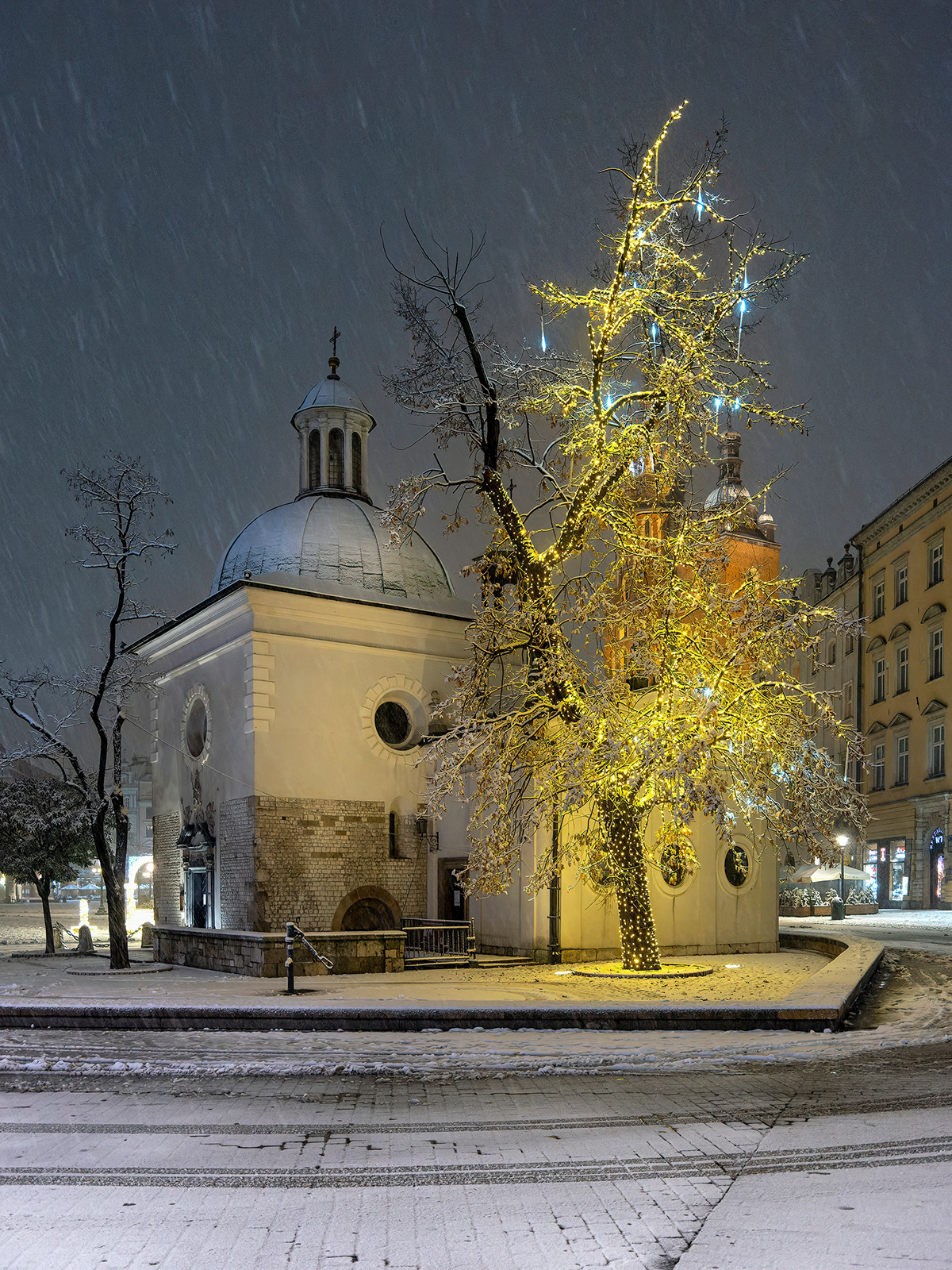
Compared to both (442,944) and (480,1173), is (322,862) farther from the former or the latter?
(480,1173)

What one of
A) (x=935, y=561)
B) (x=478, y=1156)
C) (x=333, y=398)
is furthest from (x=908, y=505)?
(x=478, y=1156)

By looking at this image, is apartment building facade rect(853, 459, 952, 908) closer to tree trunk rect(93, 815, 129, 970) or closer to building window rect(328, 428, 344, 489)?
building window rect(328, 428, 344, 489)

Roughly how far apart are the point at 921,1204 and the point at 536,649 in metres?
11.9

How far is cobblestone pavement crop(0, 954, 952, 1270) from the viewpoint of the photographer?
187 inches

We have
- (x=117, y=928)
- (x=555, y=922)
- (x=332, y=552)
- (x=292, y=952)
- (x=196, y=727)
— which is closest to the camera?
(x=292, y=952)

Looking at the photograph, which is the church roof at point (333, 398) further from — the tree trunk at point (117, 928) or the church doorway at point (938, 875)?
the church doorway at point (938, 875)

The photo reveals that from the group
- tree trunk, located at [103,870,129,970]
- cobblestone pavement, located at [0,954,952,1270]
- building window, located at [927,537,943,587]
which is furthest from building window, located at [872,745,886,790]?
cobblestone pavement, located at [0,954,952,1270]

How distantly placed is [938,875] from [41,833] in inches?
1226

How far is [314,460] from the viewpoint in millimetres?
30203

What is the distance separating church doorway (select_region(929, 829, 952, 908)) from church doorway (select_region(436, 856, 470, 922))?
78.1ft

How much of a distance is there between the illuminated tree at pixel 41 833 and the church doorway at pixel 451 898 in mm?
9429

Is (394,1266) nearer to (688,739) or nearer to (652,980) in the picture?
(688,739)

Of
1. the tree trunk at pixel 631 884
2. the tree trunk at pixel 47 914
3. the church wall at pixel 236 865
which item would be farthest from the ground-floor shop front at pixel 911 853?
the tree trunk at pixel 47 914

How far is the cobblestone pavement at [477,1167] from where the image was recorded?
4.75 m
